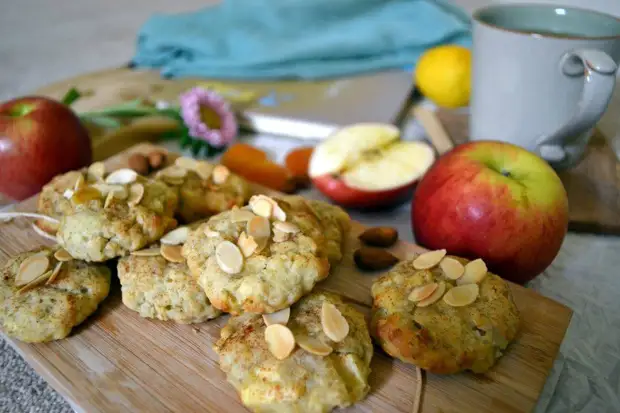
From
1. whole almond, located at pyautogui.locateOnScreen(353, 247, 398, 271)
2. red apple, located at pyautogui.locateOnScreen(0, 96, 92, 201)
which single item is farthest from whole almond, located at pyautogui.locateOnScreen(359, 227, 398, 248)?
red apple, located at pyautogui.locateOnScreen(0, 96, 92, 201)

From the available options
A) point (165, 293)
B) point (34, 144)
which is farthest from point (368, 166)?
point (34, 144)

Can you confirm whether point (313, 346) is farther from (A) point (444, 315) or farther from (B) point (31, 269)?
(B) point (31, 269)

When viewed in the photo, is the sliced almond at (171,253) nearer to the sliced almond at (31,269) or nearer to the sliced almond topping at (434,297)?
the sliced almond at (31,269)

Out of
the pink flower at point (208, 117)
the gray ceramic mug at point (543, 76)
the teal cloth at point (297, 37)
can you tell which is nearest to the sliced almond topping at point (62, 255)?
the pink flower at point (208, 117)

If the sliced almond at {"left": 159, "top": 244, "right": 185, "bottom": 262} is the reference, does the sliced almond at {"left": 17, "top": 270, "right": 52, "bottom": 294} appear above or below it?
above

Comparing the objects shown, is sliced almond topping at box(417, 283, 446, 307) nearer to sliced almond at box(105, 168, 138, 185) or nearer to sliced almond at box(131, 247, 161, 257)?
sliced almond at box(131, 247, 161, 257)

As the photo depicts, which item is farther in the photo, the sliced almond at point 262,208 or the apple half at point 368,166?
the apple half at point 368,166
